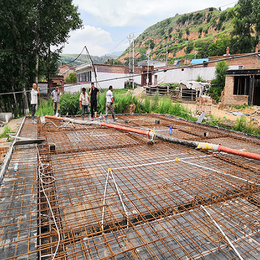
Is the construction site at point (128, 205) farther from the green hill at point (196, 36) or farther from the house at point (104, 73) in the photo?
the green hill at point (196, 36)

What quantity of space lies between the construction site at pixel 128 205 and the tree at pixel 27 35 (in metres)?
9.84

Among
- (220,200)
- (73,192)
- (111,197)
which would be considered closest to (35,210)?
(73,192)

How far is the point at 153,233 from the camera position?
183cm

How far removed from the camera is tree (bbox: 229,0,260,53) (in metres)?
24.7

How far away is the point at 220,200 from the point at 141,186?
36.8 inches

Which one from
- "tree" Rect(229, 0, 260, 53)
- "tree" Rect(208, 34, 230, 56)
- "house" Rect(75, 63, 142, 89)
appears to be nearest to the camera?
"house" Rect(75, 63, 142, 89)

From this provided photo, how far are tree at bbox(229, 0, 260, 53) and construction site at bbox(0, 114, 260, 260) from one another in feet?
92.6

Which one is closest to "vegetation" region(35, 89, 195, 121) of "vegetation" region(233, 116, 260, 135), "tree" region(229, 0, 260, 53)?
"vegetation" region(233, 116, 260, 135)

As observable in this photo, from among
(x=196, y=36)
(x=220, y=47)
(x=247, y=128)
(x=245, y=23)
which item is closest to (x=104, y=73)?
(x=245, y=23)

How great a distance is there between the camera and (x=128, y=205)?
2223 millimetres

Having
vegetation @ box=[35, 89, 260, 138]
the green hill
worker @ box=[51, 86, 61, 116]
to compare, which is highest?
the green hill

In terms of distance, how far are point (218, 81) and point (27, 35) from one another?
54.9 ft

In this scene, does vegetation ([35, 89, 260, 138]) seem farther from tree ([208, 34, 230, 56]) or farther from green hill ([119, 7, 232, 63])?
green hill ([119, 7, 232, 63])

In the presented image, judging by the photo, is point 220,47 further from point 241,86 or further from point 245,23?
point 241,86
